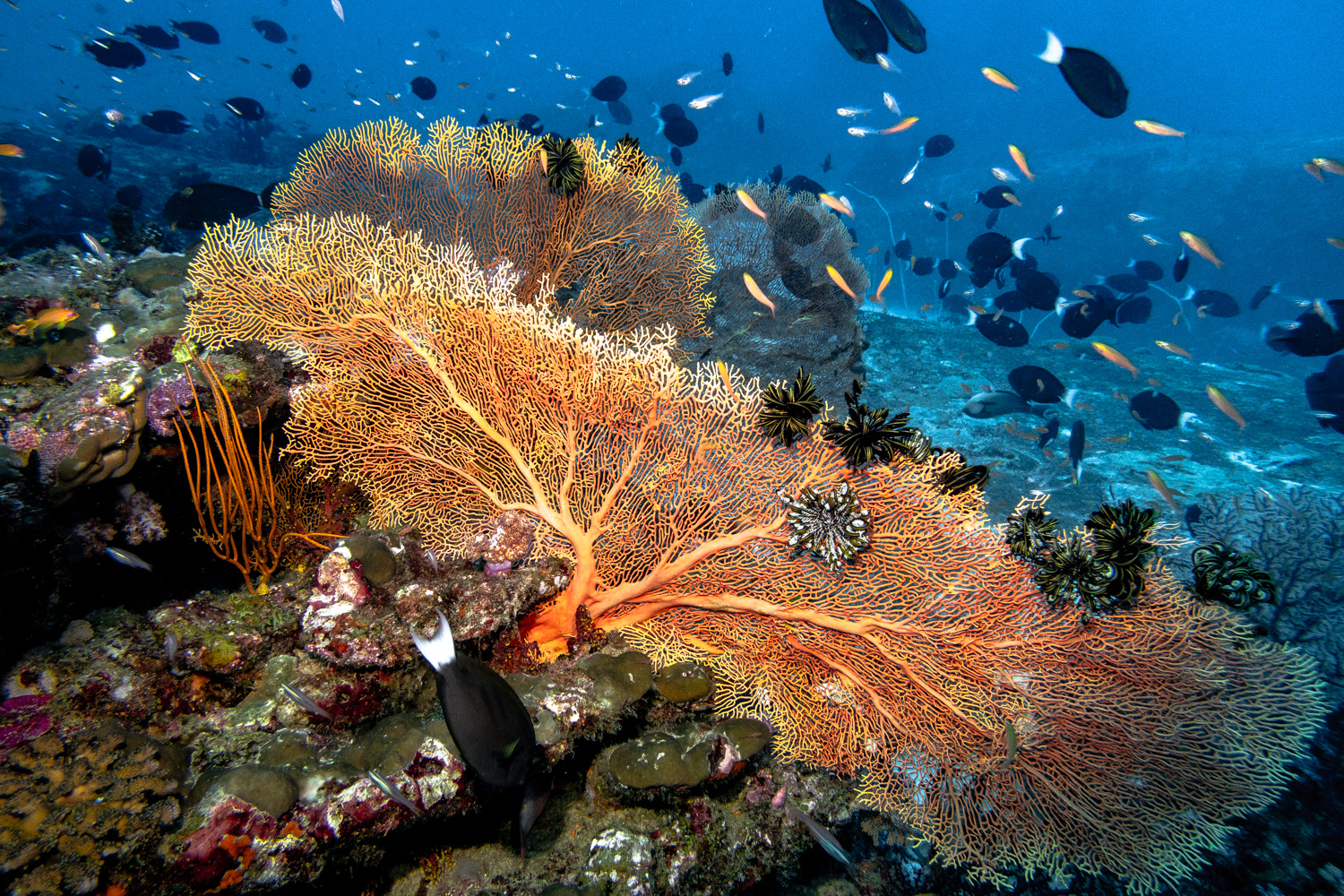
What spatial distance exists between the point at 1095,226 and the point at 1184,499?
44.4 meters

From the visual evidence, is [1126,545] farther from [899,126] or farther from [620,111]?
[620,111]

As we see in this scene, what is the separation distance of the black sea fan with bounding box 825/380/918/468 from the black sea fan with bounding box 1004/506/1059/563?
0.80 meters

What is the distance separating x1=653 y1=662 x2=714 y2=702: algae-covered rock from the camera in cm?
332

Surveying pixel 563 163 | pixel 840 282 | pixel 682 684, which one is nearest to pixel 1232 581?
pixel 682 684

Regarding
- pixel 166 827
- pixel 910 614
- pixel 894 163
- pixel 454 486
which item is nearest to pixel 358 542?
pixel 454 486

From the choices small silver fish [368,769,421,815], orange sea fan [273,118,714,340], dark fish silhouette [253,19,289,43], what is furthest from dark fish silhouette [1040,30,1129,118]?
dark fish silhouette [253,19,289,43]

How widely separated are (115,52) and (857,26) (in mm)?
15341

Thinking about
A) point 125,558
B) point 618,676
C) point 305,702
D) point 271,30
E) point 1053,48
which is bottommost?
point 618,676

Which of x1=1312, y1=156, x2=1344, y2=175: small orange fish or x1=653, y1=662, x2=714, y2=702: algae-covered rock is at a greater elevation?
x1=1312, y1=156, x2=1344, y2=175: small orange fish

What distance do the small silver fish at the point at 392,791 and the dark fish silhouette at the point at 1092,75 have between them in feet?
32.2

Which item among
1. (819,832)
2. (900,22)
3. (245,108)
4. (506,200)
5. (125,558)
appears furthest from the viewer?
(245,108)

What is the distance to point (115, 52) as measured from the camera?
1088 centimetres

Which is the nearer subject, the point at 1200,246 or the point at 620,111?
the point at 1200,246

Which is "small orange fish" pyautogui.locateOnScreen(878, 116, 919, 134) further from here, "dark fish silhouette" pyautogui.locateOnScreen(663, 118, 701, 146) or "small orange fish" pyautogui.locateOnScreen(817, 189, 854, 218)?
"dark fish silhouette" pyautogui.locateOnScreen(663, 118, 701, 146)
